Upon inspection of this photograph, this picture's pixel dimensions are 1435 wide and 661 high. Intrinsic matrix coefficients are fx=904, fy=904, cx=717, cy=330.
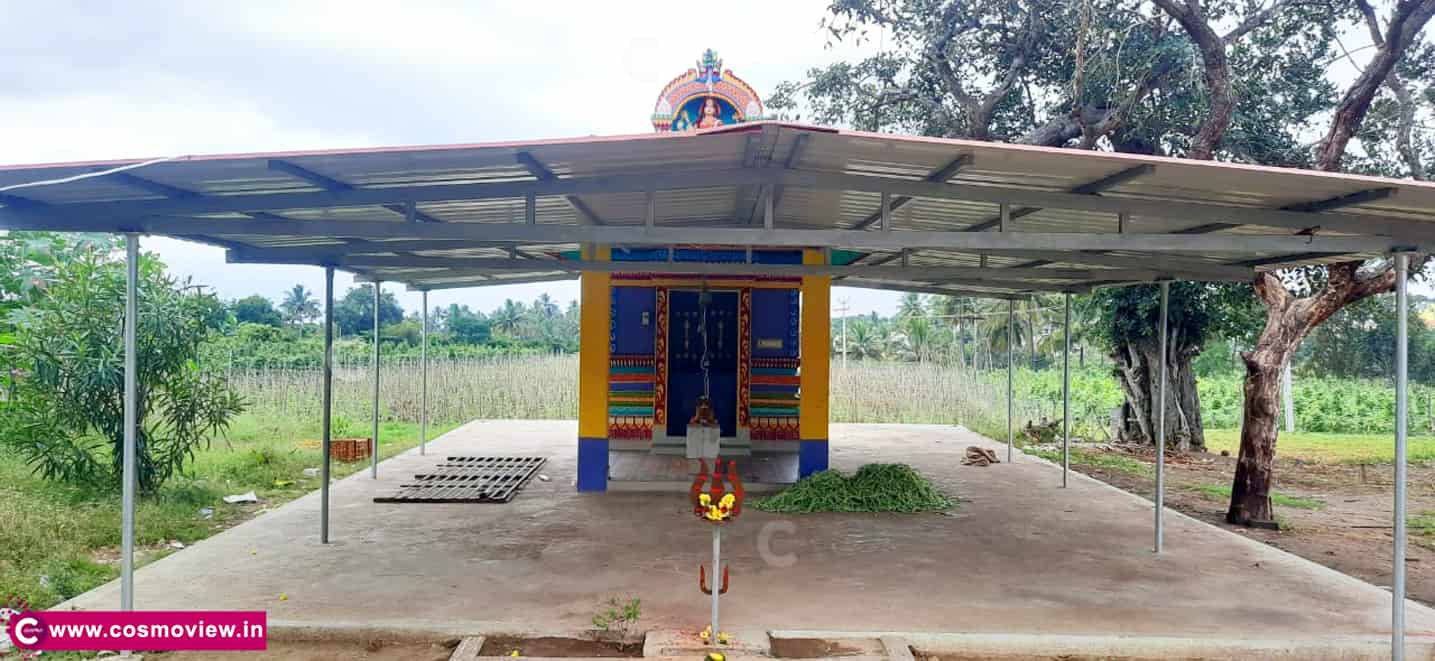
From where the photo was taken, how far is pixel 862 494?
8031mm

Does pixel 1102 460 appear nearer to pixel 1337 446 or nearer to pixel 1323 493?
pixel 1323 493

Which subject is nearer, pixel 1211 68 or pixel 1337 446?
pixel 1211 68

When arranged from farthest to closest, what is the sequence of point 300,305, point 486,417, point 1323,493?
point 300,305, point 486,417, point 1323,493

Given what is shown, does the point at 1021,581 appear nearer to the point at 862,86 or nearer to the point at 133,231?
the point at 133,231

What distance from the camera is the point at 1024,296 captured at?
408 inches

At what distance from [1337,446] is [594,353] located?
1371cm

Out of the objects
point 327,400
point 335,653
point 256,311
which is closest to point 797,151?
point 335,653

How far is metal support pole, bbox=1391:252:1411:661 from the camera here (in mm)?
4367

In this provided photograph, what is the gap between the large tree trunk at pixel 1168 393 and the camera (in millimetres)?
13898

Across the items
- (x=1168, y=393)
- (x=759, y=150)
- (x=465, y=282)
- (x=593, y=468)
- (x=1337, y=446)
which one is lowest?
(x=1337, y=446)

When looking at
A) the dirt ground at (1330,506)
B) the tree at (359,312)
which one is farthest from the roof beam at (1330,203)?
the tree at (359,312)

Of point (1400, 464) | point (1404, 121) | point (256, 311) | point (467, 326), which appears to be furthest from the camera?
point (467, 326)

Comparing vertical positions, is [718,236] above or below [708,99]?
below

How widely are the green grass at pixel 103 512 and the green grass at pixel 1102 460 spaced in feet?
28.7
